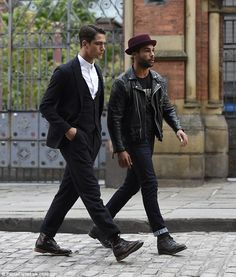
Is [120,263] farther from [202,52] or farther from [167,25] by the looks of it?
[202,52]

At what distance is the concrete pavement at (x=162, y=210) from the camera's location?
8.73m

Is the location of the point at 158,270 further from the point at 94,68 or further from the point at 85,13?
the point at 85,13

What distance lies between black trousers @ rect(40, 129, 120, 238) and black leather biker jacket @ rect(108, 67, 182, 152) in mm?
209

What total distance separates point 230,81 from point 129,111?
22.1 feet

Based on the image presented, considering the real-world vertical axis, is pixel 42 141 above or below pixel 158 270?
above

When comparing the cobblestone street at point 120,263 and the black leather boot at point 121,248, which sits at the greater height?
the black leather boot at point 121,248

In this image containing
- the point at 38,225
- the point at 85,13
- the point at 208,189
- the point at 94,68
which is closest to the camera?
the point at 94,68

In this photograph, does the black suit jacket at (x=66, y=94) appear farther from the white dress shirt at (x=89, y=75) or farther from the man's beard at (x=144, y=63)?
the man's beard at (x=144, y=63)

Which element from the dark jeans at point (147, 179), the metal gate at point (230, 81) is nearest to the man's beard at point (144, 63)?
the dark jeans at point (147, 179)

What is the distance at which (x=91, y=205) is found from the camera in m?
6.66

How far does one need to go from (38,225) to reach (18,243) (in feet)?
3.44

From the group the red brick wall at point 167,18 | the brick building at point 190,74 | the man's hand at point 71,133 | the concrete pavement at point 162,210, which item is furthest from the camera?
the red brick wall at point 167,18

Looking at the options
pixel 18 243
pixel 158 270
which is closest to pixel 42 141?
pixel 18 243

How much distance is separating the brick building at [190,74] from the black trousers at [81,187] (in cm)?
569
